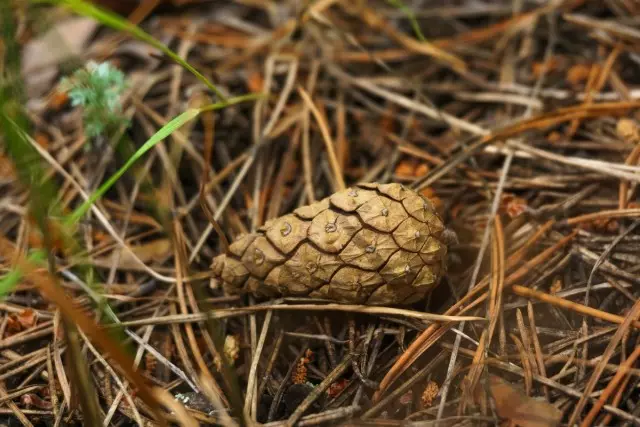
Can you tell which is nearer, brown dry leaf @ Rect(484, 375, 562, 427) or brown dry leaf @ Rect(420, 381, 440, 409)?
brown dry leaf @ Rect(484, 375, 562, 427)

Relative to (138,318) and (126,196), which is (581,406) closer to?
(138,318)

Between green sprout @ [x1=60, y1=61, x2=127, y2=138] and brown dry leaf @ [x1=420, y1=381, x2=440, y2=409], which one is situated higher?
green sprout @ [x1=60, y1=61, x2=127, y2=138]

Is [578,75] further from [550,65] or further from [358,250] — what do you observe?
[358,250]

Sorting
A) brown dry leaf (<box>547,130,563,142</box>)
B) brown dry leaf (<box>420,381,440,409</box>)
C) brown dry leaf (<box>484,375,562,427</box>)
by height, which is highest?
brown dry leaf (<box>547,130,563,142</box>)

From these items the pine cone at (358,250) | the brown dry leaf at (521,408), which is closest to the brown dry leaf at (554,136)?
the pine cone at (358,250)

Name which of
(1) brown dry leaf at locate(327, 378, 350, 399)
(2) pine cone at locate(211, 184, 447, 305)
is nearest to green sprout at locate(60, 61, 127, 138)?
(2) pine cone at locate(211, 184, 447, 305)

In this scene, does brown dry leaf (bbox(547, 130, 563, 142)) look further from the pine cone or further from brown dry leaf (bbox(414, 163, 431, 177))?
the pine cone
